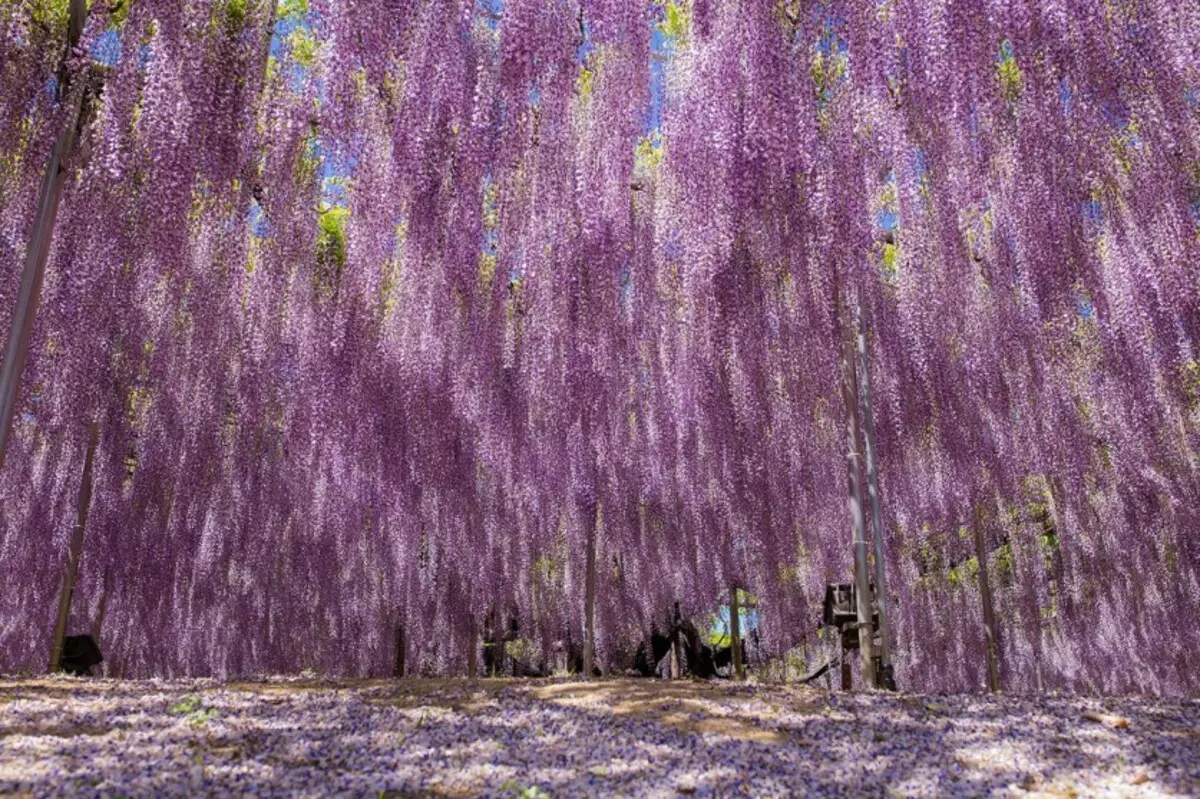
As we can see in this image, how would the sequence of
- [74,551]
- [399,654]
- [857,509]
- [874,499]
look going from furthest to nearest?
[399,654]
[74,551]
[874,499]
[857,509]

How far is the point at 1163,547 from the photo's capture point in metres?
12.8

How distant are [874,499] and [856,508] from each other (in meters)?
0.30

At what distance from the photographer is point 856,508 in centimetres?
758

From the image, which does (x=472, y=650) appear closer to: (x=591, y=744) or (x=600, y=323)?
(x=600, y=323)

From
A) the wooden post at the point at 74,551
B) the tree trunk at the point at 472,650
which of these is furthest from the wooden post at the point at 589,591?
the wooden post at the point at 74,551

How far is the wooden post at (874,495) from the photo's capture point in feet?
24.4

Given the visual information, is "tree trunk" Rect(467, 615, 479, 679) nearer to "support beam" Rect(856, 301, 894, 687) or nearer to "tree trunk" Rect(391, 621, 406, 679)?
"tree trunk" Rect(391, 621, 406, 679)

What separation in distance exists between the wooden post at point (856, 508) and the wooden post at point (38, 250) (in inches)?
248

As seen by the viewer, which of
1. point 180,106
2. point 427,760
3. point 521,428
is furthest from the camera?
point 521,428

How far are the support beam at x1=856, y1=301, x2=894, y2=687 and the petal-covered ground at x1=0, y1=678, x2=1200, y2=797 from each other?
66.3 inches

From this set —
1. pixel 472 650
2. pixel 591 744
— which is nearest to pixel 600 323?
pixel 591 744

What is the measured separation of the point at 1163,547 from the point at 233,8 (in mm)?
14141

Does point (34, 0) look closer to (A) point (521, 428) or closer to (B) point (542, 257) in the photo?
(B) point (542, 257)

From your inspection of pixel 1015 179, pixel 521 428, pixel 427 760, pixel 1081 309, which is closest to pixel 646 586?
pixel 521 428
